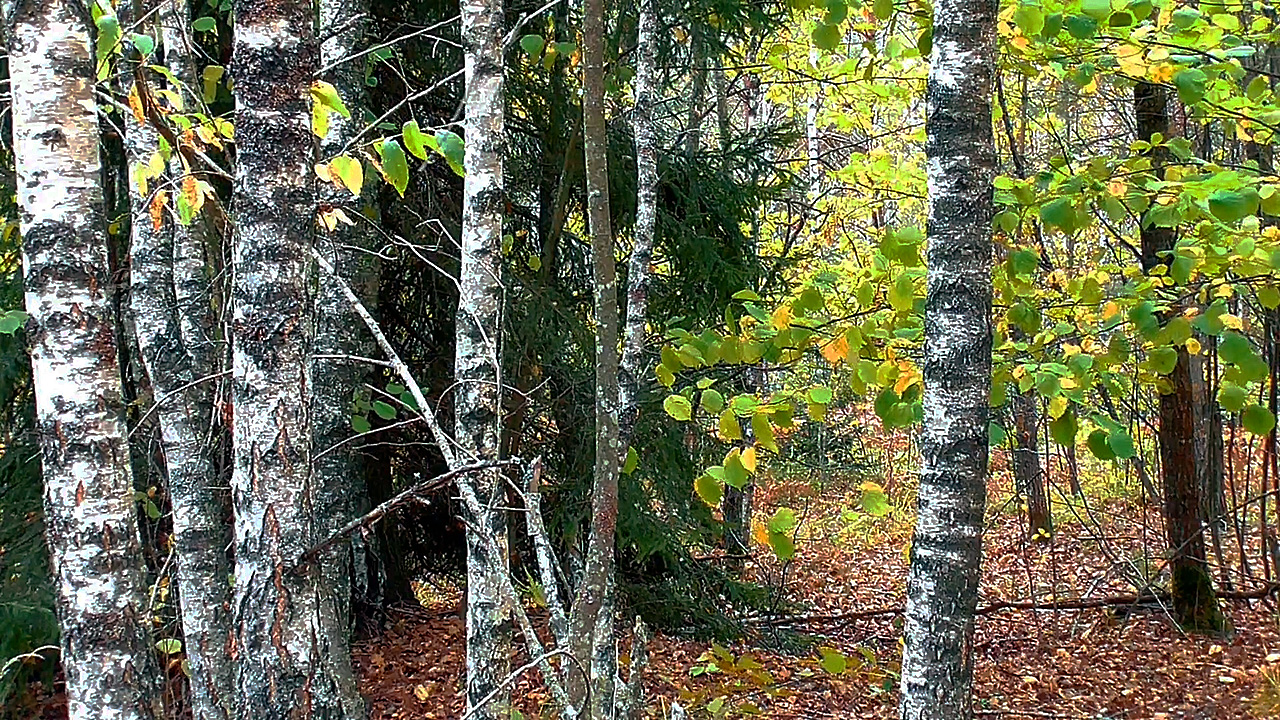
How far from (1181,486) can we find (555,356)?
4.67m

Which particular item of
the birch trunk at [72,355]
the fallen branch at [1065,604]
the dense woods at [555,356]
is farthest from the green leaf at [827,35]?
the fallen branch at [1065,604]

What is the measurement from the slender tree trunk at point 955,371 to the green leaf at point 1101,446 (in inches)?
38.6

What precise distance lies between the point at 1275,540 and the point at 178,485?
744 centimetres

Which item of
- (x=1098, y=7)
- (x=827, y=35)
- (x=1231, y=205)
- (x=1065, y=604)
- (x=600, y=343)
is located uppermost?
(x=827, y=35)

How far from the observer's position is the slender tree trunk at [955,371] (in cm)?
317

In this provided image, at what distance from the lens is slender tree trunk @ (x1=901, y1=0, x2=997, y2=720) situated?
317 centimetres

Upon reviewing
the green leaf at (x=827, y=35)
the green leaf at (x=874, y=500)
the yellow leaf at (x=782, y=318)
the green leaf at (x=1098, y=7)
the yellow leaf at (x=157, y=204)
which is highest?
the green leaf at (x=827, y=35)

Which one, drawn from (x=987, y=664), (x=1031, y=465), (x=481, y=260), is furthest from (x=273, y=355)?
(x=1031, y=465)

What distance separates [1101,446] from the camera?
156 inches

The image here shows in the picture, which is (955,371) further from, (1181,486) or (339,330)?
(1181,486)

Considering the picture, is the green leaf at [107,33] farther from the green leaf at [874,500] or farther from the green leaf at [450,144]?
the green leaf at [874,500]

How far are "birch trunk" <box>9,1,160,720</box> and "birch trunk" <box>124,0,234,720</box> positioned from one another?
38.1 inches

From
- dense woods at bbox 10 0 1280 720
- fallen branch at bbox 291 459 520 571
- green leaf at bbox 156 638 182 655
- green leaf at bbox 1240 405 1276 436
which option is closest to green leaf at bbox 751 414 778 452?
dense woods at bbox 10 0 1280 720

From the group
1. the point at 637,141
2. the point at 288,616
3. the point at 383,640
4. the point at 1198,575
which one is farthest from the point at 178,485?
the point at 1198,575
